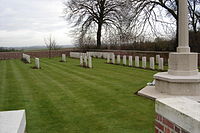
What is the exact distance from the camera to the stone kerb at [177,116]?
1.59 m

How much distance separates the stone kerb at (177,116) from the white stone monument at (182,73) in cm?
389

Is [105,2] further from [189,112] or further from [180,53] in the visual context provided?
[189,112]

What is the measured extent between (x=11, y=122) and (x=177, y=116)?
142 centimetres

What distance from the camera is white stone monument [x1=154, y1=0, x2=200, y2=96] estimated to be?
575 cm

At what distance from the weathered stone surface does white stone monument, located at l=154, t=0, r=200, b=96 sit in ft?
15.3

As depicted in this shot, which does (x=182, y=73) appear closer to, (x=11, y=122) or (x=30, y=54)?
(x=11, y=122)

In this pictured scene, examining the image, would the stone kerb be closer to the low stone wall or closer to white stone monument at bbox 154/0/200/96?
white stone monument at bbox 154/0/200/96

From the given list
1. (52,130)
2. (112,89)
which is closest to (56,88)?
(112,89)

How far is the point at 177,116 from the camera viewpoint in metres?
1.75

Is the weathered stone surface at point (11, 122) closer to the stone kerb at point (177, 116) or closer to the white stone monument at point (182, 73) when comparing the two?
the stone kerb at point (177, 116)

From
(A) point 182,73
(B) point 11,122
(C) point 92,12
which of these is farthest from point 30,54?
(B) point 11,122

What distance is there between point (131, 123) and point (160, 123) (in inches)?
79.5

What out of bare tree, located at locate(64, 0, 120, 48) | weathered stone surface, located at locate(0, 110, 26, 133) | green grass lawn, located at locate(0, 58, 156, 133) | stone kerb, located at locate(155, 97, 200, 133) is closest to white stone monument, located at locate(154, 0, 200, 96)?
green grass lawn, located at locate(0, 58, 156, 133)

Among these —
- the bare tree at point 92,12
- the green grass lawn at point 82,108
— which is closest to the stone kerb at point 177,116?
the green grass lawn at point 82,108
